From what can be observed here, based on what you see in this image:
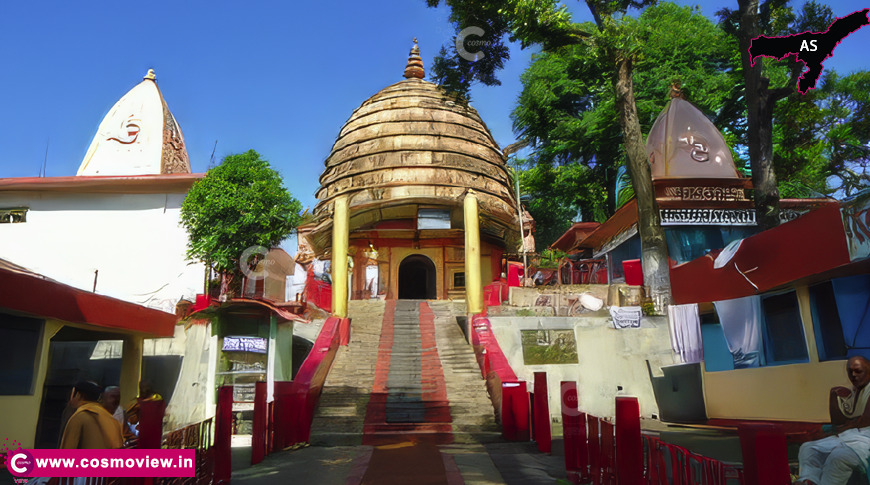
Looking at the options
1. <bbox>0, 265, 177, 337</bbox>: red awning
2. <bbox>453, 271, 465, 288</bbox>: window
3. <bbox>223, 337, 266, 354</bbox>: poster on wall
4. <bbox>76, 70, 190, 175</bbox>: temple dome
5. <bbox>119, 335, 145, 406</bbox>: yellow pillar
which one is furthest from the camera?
<bbox>76, 70, 190, 175</bbox>: temple dome

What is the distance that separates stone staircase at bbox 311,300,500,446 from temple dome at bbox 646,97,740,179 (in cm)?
854

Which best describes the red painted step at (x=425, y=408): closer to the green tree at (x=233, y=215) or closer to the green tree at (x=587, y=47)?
the green tree at (x=587, y=47)

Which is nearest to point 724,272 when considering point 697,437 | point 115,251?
point 697,437

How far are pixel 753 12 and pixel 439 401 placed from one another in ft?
32.3

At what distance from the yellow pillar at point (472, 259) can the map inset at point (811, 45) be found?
726cm

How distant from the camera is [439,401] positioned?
33.5 ft

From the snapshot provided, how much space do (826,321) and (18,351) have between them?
39.6 ft

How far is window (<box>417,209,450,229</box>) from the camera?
55.7 feet

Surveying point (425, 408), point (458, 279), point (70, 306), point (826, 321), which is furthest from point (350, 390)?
point (458, 279)

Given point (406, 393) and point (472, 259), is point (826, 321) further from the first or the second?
point (472, 259)

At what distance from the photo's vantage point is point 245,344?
13742mm

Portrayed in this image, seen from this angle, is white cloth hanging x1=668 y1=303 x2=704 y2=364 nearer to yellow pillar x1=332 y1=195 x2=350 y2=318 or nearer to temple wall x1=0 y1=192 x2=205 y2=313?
yellow pillar x1=332 y1=195 x2=350 y2=318

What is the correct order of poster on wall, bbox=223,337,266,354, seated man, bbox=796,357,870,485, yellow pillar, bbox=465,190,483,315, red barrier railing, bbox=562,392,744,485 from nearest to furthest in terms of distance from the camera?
red barrier railing, bbox=562,392,744,485 < seated man, bbox=796,357,870,485 < poster on wall, bbox=223,337,266,354 < yellow pillar, bbox=465,190,483,315

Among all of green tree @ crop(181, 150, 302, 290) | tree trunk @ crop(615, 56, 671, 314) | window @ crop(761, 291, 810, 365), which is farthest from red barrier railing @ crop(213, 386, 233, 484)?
green tree @ crop(181, 150, 302, 290)
